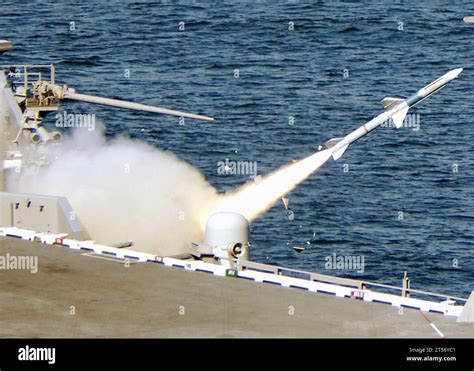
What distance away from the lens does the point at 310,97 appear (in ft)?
309

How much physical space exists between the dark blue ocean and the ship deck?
26.4 metres

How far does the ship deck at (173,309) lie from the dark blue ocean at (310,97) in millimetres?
26371

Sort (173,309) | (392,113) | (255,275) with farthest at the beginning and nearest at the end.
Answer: (392,113) → (255,275) → (173,309)

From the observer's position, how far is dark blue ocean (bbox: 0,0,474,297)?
65625 mm

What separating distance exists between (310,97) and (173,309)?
64437 millimetres

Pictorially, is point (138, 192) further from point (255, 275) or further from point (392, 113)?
point (255, 275)

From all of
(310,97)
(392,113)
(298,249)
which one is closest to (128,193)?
(392,113)

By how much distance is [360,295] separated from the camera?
31609 mm

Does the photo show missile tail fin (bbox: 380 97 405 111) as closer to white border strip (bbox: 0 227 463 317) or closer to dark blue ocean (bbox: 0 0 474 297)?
white border strip (bbox: 0 227 463 317)

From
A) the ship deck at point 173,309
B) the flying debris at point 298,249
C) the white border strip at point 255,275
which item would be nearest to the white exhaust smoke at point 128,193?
the white border strip at point 255,275

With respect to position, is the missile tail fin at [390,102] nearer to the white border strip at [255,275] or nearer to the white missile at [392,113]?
the white missile at [392,113]

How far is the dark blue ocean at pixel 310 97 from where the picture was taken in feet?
215
